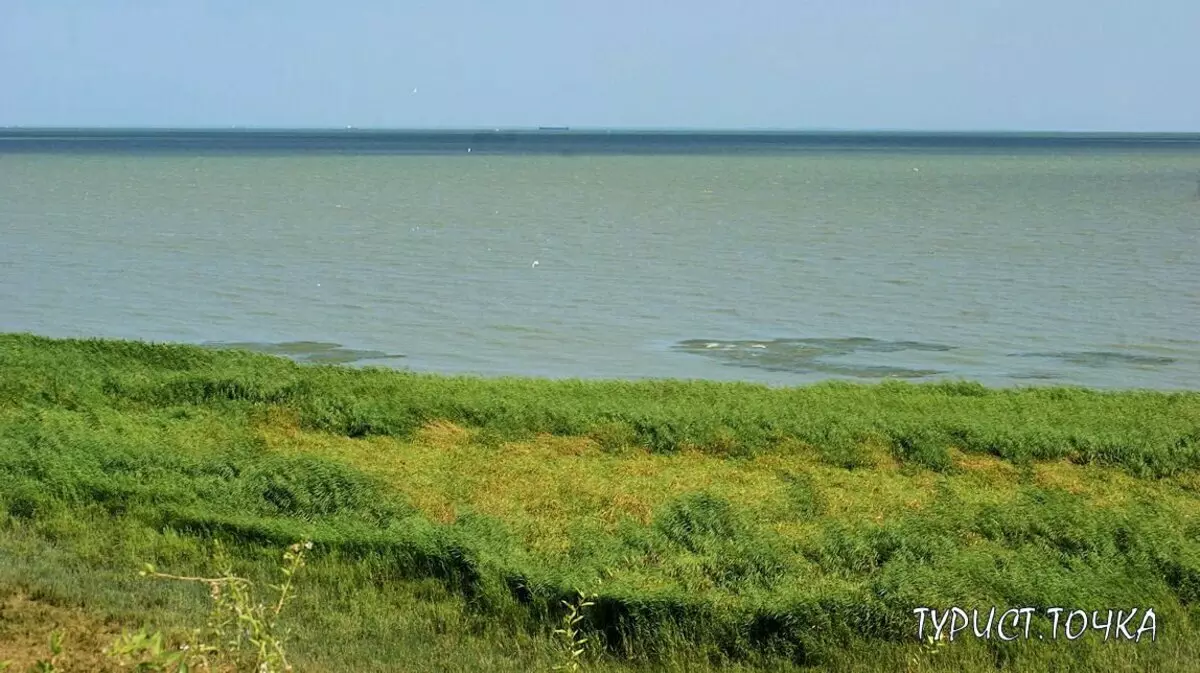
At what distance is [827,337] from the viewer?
21438mm

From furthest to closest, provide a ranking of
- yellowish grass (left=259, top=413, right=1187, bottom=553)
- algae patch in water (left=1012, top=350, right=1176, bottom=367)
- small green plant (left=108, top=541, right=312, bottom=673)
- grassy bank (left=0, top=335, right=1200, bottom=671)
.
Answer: algae patch in water (left=1012, top=350, right=1176, bottom=367) < yellowish grass (left=259, top=413, right=1187, bottom=553) < grassy bank (left=0, top=335, right=1200, bottom=671) < small green plant (left=108, top=541, right=312, bottom=673)

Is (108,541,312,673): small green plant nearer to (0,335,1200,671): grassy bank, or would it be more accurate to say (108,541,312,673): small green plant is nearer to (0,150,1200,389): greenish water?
(0,335,1200,671): grassy bank

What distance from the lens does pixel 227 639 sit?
6902 mm

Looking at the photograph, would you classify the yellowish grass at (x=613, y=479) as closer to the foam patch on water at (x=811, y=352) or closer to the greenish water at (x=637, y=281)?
the greenish water at (x=637, y=281)

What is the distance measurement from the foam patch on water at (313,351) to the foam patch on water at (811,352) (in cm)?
439

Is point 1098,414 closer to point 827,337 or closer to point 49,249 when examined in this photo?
point 827,337

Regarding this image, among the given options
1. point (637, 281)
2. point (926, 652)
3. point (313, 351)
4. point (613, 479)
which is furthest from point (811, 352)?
point (926, 652)

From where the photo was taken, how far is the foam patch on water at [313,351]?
19375 mm

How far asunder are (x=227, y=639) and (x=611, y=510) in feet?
11.0

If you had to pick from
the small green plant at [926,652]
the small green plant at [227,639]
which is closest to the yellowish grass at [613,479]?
the small green plant at [227,639]

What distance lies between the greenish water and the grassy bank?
223 inches

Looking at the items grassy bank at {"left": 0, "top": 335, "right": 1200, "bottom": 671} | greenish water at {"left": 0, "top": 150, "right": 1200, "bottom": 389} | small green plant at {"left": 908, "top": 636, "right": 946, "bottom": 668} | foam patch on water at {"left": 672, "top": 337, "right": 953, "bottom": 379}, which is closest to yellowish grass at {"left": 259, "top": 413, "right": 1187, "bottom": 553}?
grassy bank at {"left": 0, "top": 335, "right": 1200, "bottom": 671}

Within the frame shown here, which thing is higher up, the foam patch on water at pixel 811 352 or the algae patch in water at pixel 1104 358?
the algae patch in water at pixel 1104 358

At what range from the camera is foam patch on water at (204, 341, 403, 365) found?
19.4m
